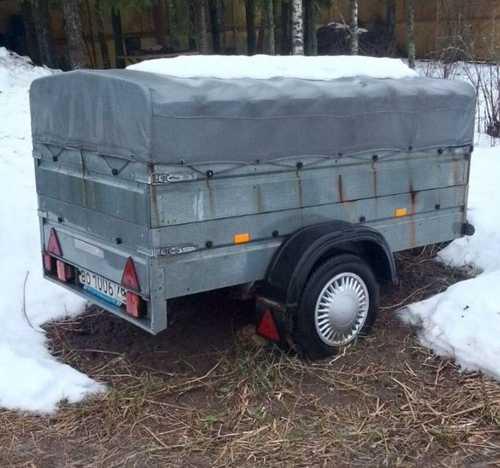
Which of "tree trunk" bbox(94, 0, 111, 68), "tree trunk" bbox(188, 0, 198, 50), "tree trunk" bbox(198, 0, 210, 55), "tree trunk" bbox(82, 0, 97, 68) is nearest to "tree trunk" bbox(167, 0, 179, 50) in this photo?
"tree trunk" bbox(188, 0, 198, 50)

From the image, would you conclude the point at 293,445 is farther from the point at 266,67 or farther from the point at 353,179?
the point at 266,67

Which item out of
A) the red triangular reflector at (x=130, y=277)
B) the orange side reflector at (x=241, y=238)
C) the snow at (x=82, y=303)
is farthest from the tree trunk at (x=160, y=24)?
the red triangular reflector at (x=130, y=277)

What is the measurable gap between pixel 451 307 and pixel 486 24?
19.5 m

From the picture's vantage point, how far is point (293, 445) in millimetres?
4090

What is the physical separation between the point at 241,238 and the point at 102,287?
103 centimetres

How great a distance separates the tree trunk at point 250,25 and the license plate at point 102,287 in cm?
1653

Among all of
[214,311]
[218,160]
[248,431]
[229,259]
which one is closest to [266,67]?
[218,160]

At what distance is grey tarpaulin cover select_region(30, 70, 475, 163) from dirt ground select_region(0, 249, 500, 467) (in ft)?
4.81

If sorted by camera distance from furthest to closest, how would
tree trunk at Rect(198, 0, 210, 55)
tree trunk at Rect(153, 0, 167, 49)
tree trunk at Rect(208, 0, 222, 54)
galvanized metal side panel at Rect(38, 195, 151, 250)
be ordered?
1. tree trunk at Rect(153, 0, 167, 49)
2. tree trunk at Rect(208, 0, 222, 54)
3. tree trunk at Rect(198, 0, 210, 55)
4. galvanized metal side panel at Rect(38, 195, 151, 250)

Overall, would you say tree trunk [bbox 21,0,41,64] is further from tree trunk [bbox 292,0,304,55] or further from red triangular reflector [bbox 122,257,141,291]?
red triangular reflector [bbox 122,257,141,291]

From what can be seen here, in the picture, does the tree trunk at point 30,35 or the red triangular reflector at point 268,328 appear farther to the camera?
the tree trunk at point 30,35

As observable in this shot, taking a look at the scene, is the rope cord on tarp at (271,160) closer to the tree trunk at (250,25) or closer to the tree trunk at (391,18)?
the tree trunk at (250,25)

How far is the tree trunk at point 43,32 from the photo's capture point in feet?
53.8

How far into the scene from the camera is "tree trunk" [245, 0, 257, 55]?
20558 mm
